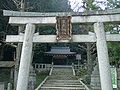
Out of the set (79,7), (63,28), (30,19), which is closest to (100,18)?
(63,28)

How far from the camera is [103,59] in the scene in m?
9.59

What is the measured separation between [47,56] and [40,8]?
10545mm

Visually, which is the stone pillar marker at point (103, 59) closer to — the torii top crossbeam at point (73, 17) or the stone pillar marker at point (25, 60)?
the torii top crossbeam at point (73, 17)

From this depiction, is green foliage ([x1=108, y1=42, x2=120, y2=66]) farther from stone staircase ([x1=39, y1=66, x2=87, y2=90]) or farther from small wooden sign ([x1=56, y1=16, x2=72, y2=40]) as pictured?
small wooden sign ([x1=56, y1=16, x2=72, y2=40])

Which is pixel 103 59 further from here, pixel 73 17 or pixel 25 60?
pixel 25 60

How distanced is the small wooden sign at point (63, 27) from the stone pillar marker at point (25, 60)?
3.89 feet

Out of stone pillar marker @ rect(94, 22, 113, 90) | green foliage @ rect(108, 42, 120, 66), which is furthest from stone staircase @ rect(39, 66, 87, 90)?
stone pillar marker @ rect(94, 22, 113, 90)

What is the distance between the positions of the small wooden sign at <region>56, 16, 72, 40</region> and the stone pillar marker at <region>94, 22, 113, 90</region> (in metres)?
1.21

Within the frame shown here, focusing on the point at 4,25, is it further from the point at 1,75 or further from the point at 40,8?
the point at 1,75

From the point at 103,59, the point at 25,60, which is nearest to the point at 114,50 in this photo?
the point at 103,59

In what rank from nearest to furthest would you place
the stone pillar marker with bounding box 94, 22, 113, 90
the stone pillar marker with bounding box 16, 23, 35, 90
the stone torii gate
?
1. the stone pillar marker with bounding box 94, 22, 113, 90
2. the stone pillar marker with bounding box 16, 23, 35, 90
3. the stone torii gate

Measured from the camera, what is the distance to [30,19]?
1045 cm

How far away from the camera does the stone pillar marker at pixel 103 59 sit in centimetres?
930

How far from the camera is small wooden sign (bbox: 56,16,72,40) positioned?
397 inches
